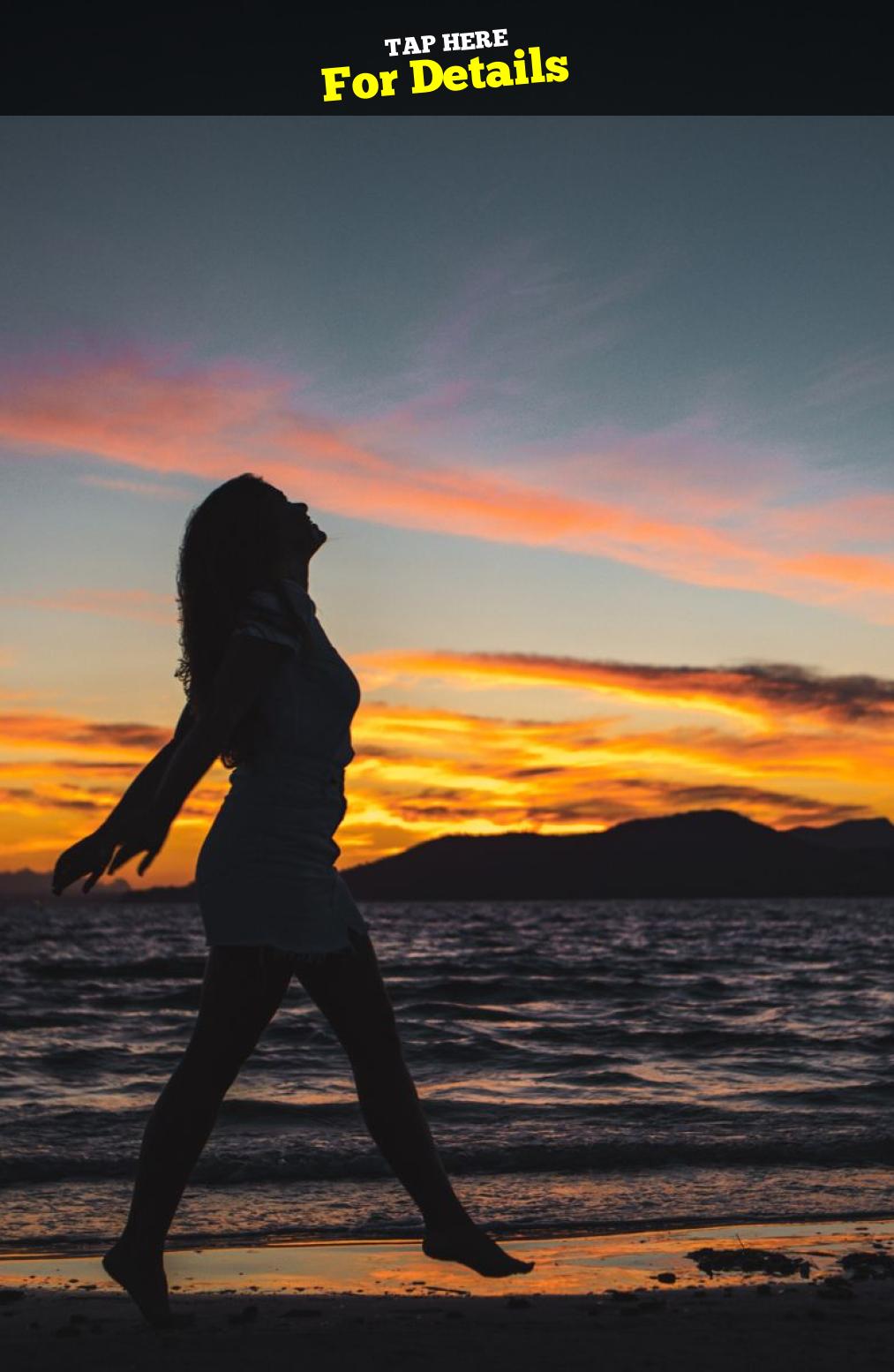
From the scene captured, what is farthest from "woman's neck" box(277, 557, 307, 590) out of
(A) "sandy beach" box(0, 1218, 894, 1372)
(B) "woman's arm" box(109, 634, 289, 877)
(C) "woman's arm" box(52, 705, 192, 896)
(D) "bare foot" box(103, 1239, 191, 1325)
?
(A) "sandy beach" box(0, 1218, 894, 1372)

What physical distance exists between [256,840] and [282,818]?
8cm

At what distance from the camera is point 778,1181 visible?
22.2ft

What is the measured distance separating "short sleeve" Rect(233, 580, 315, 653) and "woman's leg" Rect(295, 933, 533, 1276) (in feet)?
2.52

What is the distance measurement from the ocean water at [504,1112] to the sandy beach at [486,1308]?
0.63 metres

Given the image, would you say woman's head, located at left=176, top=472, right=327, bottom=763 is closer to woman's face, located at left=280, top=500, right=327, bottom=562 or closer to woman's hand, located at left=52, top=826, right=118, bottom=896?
woman's face, located at left=280, top=500, right=327, bottom=562

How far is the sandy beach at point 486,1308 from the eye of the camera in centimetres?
331

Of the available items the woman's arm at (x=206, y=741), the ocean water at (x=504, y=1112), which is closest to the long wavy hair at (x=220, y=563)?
the woman's arm at (x=206, y=741)

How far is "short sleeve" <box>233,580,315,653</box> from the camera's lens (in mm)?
3139

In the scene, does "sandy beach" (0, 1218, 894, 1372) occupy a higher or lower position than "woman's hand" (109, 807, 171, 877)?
lower

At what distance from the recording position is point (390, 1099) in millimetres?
3352

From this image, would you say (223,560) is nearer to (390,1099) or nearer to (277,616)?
(277,616)

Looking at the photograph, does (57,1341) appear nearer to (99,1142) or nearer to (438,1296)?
(438,1296)

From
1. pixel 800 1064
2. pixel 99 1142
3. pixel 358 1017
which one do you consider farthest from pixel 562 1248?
pixel 800 1064
